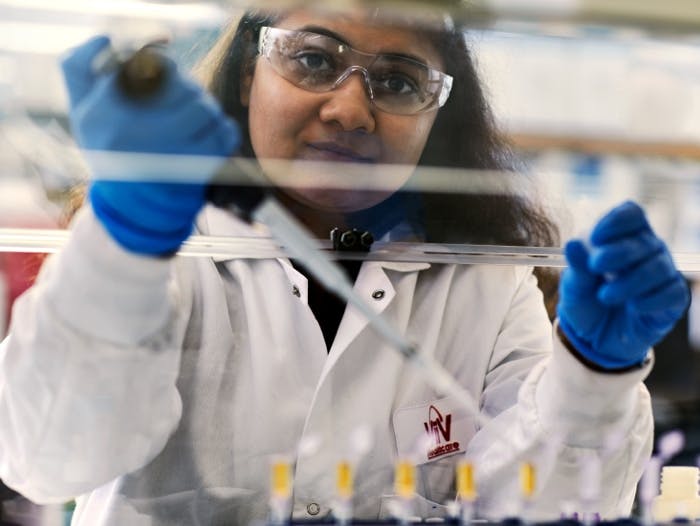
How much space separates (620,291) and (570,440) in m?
0.23

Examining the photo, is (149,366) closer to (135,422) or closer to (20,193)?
(135,422)

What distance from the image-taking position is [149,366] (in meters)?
1.15

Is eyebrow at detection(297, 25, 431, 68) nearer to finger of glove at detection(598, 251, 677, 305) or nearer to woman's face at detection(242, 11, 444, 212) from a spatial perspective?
woman's face at detection(242, 11, 444, 212)

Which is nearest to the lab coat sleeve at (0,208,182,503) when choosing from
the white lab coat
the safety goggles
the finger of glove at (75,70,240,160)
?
the white lab coat

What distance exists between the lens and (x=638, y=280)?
1.08 metres

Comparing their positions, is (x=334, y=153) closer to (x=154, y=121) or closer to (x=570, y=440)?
(x=154, y=121)

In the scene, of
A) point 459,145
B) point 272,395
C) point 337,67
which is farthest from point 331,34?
point 272,395

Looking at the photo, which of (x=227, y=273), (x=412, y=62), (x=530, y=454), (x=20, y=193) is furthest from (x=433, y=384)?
(x=20, y=193)

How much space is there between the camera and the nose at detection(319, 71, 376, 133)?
3.98 ft

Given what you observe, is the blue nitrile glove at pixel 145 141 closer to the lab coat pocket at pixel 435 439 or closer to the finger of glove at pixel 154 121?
the finger of glove at pixel 154 121

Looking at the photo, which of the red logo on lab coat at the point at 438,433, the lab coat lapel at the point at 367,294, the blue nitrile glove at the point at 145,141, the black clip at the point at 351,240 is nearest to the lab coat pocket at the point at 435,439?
the red logo on lab coat at the point at 438,433

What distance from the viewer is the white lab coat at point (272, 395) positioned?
3.68 ft

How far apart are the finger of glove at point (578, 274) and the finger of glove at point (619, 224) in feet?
0.07

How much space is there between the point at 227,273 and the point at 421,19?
51 cm
